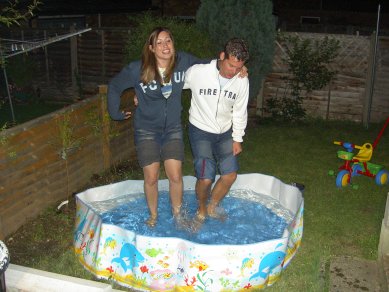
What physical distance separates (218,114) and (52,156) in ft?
7.02

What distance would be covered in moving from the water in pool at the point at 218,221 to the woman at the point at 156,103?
12.8 inches

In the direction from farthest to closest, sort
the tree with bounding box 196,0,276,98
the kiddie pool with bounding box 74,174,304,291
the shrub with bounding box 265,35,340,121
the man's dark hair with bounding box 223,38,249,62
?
the shrub with bounding box 265,35,340,121, the tree with bounding box 196,0,276,98, the man's dark hair with bounding box 223,38,249,62, the kiddie pool with bounding box 74,174,304,291

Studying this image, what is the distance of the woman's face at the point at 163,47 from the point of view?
4.68 m

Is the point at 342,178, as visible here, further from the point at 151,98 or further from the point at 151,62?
the point at 151,62

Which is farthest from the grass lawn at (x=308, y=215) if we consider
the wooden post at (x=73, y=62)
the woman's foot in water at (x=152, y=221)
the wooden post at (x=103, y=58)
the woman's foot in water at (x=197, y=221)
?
the wooden post at (x=73, y=62)

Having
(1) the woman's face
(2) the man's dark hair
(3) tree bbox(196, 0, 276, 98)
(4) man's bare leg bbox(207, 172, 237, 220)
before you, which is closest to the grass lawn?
(4) man's bare leg bbox(207, 172, 237, 220)

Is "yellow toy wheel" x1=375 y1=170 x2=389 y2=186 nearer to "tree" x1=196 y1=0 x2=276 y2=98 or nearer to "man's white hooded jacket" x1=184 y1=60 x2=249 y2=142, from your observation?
"man's white hooded jacket" x1=184 y1=60 x2=249 y2=142

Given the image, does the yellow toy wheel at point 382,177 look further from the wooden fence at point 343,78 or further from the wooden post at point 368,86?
the wooden fence at point 343,78

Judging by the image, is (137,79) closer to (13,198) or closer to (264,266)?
(13,198)

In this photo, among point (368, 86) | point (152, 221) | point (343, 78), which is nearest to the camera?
point (152, 221)

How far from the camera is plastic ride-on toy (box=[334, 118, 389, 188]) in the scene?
665cm

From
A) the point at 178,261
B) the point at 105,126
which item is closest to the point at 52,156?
the point at 105,126

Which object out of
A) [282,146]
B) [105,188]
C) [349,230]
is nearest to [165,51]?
[105,188]

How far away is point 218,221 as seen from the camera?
217 inches
